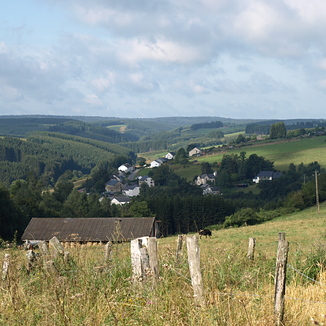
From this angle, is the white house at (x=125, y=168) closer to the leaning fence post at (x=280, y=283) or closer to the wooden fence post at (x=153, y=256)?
the wooden fence post at (x=153, y=256)

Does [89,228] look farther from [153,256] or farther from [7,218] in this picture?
[153,256]

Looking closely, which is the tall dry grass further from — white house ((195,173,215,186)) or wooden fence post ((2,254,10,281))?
white house ((195,173,215,186))

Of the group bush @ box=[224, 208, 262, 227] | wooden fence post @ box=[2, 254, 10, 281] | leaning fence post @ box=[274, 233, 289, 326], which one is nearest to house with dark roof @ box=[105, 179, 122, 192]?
bush @ box=[224, 208, 262, 227]

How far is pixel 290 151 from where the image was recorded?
143m

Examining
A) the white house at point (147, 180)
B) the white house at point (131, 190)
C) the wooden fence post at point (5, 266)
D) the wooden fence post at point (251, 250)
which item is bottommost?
the white house at point (131, 190)

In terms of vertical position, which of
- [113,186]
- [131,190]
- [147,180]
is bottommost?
[131,190]

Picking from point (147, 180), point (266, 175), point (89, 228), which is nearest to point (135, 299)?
point (89, 228)

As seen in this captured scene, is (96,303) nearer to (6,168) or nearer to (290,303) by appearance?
(290,303)

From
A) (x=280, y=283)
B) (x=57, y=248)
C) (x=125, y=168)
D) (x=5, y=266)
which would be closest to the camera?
(x=280, y=283)

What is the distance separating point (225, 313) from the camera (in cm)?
568

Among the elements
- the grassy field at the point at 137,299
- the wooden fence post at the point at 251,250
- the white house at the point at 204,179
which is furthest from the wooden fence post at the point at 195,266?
the white house at the point at 204,179

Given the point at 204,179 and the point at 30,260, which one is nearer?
the point at 30,260

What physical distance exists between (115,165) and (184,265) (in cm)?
18045

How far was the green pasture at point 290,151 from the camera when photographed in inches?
5089
